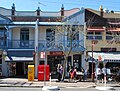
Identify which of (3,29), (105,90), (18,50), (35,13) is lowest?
(105,90)

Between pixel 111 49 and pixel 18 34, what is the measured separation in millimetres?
11343

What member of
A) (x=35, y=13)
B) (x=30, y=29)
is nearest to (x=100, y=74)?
(x=30, y=29)

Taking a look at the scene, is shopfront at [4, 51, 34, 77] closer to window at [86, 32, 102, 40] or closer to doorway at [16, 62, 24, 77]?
doorway at [16, 62, 24, 77]

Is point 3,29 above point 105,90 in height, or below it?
above

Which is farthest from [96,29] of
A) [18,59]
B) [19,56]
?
[18,59]

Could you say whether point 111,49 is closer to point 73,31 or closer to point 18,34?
point 73,31

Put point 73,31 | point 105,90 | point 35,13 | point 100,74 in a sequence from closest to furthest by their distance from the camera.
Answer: point 105,90
point 100,74
point 73,31
point 35,13

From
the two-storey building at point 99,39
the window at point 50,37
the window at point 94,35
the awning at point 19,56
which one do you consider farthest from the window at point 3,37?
the window at point 94,35

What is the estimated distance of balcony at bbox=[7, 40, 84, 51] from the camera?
3709 cm

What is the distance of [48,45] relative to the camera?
1497 inches

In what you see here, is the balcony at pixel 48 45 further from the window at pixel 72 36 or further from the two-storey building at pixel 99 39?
the two-storey building at pixel 99 39

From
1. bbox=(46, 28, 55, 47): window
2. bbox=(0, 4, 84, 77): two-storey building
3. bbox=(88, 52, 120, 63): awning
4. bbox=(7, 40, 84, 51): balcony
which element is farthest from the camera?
bbox=(46, 28, 55, 47): window

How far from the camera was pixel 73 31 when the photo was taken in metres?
35.8

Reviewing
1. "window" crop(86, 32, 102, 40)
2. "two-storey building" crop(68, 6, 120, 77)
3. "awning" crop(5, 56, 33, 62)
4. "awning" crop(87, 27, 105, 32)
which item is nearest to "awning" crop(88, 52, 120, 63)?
"two-storey building" crop(68, 6, 120, 77)
